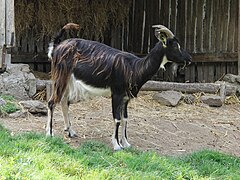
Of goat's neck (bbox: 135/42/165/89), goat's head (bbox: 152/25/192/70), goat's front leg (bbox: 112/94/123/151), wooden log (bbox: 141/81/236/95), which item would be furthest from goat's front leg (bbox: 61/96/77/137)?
wooden log (bbox: 141/81/236/95)

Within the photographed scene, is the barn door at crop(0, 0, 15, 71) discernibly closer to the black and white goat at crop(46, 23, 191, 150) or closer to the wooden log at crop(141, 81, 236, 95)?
the black and white goat at crop(46, 23, 191, 150)

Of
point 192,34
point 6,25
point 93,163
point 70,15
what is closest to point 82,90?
point 93,163

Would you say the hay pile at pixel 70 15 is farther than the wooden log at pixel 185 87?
Yes

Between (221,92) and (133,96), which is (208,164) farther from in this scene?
(221,92)

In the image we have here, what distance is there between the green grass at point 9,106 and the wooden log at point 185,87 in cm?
305

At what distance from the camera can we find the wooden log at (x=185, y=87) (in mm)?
10125

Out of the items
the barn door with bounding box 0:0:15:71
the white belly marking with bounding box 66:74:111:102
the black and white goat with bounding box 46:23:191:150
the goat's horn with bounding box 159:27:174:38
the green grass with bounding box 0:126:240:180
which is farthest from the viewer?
the barn door with bounding box 0:0:15:71

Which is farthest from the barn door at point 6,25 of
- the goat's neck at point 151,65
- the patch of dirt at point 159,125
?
the goat's neck at point 151,65

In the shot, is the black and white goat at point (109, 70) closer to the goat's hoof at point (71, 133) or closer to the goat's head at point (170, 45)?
the goat's head at point (170, 45)

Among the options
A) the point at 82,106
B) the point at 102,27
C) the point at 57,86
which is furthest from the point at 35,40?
the point at 57,86

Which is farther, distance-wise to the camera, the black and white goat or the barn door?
the barn door

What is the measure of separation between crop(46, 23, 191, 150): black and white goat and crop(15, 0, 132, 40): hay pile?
529cm

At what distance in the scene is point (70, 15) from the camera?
12.2 meters

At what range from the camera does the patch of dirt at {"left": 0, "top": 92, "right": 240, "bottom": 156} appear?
684 cm
